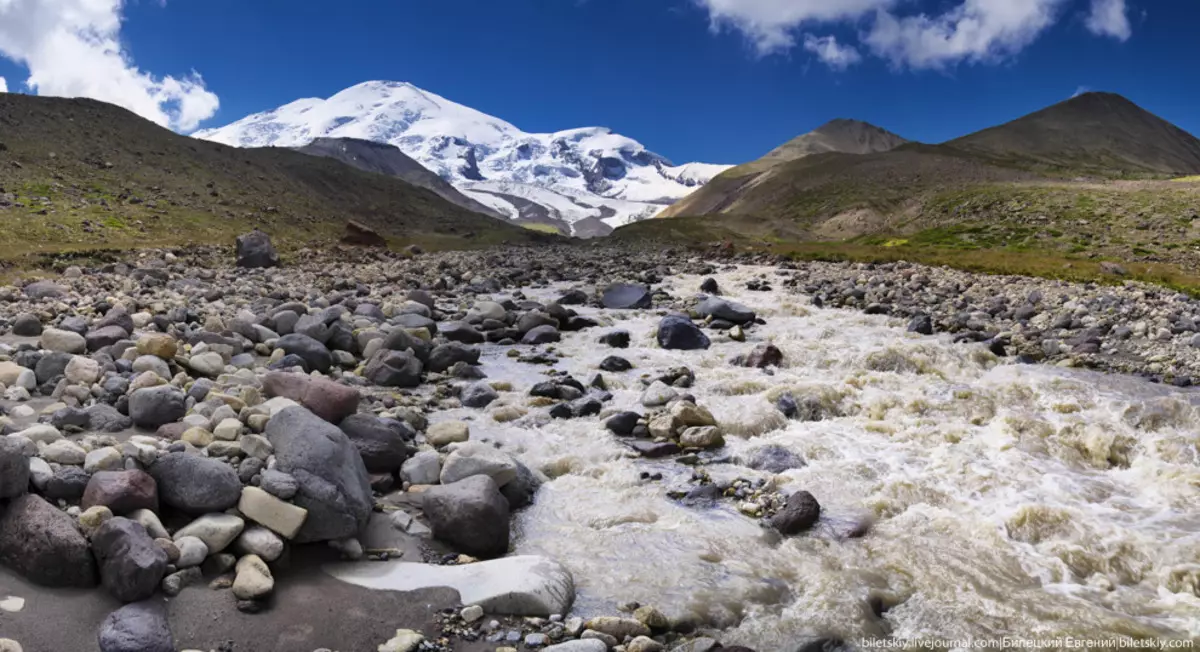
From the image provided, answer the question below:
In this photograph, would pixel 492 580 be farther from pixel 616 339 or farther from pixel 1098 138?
pixel 1098 138

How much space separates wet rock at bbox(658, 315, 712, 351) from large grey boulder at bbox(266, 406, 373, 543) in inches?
455

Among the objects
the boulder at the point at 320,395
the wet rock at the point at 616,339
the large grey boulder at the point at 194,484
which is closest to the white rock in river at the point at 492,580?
the large grey boulder at the point at 194,484

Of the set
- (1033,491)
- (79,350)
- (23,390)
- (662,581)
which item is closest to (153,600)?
(662,581)

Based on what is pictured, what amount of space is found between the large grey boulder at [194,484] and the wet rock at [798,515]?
20.8 feet

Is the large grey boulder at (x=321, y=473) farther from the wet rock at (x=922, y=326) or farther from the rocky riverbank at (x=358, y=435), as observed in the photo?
the wet rock at (x=922, y=326)

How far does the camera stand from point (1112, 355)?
55.5ft

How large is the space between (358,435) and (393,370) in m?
4.98

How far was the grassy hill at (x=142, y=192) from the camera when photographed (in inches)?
1246

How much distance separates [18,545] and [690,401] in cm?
977

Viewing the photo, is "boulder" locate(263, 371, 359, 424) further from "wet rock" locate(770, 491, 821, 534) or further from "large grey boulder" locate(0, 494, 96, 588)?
"wet rock" locate(770, 491, 821, 534)

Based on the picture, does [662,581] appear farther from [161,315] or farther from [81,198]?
[81,198]

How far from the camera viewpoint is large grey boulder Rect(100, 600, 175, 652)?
210 inches

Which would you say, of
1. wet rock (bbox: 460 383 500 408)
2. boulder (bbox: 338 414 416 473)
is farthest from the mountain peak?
boulder (bbox: 338 414 416 473)

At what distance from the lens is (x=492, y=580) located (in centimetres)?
704
